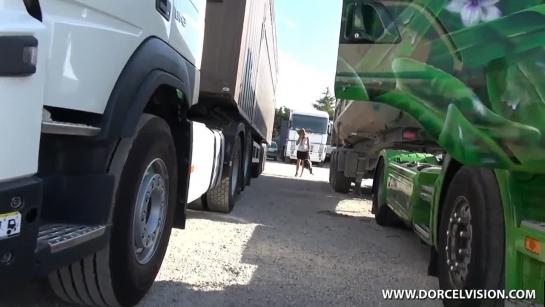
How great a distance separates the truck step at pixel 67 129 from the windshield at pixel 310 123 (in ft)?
90.5

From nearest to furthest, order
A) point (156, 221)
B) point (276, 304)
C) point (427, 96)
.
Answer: point (427, 96), point (156, 221), point (276, 304)

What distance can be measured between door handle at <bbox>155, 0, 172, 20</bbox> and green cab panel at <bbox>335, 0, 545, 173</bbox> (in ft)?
3.59

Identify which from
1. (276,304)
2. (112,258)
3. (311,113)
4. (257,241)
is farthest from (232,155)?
(311,113)

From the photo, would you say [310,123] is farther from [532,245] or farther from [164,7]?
[532,245]

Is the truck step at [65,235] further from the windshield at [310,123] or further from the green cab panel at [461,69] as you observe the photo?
the windshield at [310,123]

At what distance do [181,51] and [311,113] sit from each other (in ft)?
87.5

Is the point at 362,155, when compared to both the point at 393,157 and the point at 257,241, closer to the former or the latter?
the point at 393,157

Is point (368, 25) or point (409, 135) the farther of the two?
point (409, 135)

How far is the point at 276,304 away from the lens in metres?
4.05

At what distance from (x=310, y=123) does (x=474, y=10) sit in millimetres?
27578

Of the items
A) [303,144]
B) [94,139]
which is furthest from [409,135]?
[303,144]

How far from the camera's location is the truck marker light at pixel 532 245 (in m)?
2.80

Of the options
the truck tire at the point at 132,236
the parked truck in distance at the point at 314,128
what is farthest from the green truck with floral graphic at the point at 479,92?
the parked truck in distance at the point at 314,128

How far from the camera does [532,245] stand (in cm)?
285
